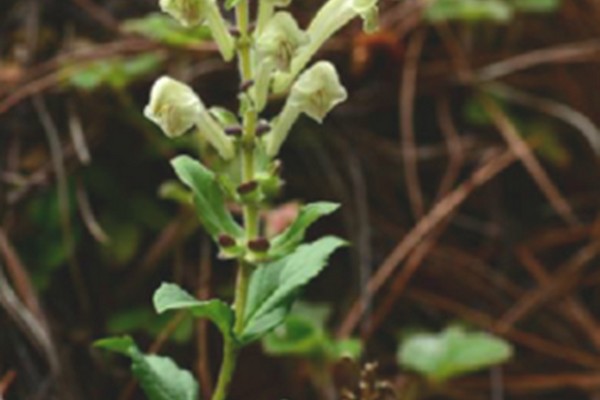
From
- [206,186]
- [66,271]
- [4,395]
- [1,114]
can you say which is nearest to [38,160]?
[1,114]

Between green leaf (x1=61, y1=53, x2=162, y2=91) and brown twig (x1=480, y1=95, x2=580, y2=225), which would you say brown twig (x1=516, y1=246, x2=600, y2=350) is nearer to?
brown twig (x1=480, y1=95, x2=580, y2=225)

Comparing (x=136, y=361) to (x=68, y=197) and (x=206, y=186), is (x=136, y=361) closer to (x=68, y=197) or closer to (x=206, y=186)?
(x=206, y=186)

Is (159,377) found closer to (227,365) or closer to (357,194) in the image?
(227,365)

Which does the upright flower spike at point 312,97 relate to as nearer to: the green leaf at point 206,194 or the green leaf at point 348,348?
the green leaf at point 206,194

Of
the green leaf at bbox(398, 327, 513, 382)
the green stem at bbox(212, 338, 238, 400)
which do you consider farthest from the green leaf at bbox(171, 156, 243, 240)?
the green leaf at bbox(398, 327, 513, 382)

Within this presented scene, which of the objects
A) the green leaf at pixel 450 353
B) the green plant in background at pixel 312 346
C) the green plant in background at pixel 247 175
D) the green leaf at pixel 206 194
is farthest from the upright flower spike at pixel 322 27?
the green leaf at pixel 450 353
